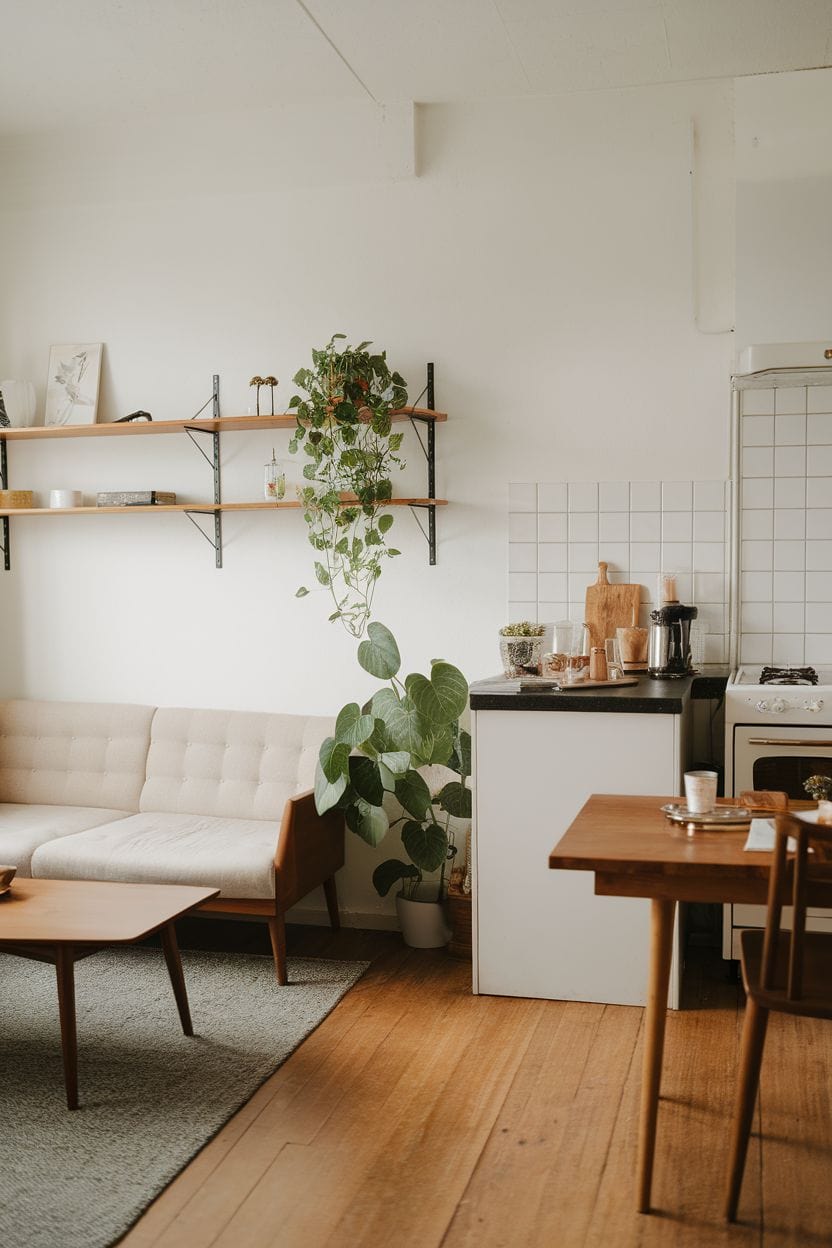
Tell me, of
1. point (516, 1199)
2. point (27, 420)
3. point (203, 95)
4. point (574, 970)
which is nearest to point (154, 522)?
point (27, 420)

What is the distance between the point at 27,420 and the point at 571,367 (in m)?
2.06

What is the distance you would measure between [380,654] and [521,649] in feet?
1.52

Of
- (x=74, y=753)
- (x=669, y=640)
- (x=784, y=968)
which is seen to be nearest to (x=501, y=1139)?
(x=784, y=968)

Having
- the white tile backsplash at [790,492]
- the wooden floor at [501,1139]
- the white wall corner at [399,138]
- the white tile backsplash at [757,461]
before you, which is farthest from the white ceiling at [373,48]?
the wooden floor at [501,1139]

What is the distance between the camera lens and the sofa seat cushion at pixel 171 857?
3.54m

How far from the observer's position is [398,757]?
3.71 meters

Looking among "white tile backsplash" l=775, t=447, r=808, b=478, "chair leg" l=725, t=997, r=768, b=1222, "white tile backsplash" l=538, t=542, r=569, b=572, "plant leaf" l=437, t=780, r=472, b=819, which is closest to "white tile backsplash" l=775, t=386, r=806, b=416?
"white tile backsplash" l=775, t=447, r=808, b=478

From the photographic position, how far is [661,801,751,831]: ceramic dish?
228 cm

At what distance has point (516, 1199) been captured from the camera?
7.57ft

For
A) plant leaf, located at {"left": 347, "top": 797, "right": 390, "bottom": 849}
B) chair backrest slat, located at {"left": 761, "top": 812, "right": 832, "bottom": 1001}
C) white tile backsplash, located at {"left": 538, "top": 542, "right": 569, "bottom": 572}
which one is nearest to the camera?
chair backrest slat, located at {"left": 761, "top": 812, "right": 832, "bottom": 1001}

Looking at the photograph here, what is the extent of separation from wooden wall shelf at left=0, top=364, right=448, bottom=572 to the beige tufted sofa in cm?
69

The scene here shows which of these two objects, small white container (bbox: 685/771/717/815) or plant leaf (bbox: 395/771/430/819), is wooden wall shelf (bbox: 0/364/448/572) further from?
small white container (bbox: 685/771/717/815)

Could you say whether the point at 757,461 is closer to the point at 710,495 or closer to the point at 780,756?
the point at 710,495

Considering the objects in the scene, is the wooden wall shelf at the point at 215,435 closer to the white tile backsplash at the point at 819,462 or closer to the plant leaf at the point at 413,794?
the plant leaf at the point at 413,794
